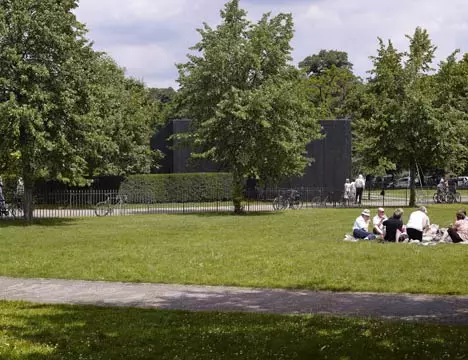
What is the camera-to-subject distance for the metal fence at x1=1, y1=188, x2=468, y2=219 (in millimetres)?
32375

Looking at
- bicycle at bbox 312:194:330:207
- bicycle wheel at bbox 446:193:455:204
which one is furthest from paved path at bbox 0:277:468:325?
bicycle wheel at bbox 446:193:455:204

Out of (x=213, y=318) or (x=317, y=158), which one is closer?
(x=213, y=318)

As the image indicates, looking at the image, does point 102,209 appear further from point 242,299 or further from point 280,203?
point 242,299

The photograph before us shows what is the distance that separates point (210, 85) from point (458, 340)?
2461cm

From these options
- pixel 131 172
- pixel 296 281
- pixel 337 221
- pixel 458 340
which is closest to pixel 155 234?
pixel 337 221

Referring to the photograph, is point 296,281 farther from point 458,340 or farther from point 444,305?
point 458,340

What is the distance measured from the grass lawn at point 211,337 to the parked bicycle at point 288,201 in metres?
25.6

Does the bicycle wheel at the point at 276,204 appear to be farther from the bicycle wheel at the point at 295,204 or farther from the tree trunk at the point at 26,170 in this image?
the tree trunk at the point at 26,170

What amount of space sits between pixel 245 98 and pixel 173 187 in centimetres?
1285

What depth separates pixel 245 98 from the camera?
30.2 metres


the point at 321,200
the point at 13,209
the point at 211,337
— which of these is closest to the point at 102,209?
the point at 13,209

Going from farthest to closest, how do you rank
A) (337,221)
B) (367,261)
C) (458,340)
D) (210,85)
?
(210,85) → (337,221) → (367,261) → (458,340)

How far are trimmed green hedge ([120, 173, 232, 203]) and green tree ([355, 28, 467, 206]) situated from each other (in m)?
9.26

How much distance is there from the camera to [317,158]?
44.6m
